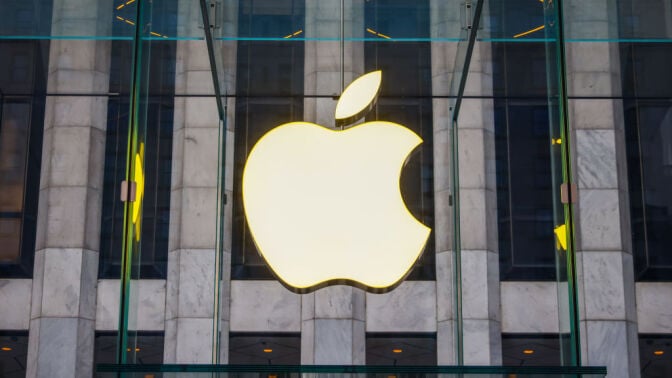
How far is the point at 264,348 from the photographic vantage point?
1573 centimetres

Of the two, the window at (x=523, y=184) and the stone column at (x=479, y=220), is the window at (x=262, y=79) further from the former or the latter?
the window at (x=523, y=184)

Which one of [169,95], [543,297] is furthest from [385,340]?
[169,95]

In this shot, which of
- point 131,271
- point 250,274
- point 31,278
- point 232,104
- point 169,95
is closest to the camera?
point 131,271

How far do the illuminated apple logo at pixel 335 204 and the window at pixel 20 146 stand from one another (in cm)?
946

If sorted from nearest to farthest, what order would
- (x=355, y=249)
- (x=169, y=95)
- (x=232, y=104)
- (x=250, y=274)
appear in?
(x=355, y=249), (x=169, y=95), (x=232, y=104), (x=250, y=274)

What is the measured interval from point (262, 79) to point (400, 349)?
5.96 meters

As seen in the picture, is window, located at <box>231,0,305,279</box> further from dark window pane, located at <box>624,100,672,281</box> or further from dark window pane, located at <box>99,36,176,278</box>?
dark window pane, located at <box>624,100,672,281</box>

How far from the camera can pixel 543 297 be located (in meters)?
15.8

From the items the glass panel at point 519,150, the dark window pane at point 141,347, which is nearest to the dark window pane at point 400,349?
the glass panel at point 519,150

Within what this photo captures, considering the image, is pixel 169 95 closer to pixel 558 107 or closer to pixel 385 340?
pixel 558 107

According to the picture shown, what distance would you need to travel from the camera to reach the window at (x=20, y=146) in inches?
669

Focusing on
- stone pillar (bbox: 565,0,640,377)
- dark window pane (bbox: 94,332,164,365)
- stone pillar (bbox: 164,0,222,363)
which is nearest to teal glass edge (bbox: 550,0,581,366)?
stone pillar (bbox: 164,0,222,363)

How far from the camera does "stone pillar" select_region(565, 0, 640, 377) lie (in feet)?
53.6

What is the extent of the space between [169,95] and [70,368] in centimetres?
709
